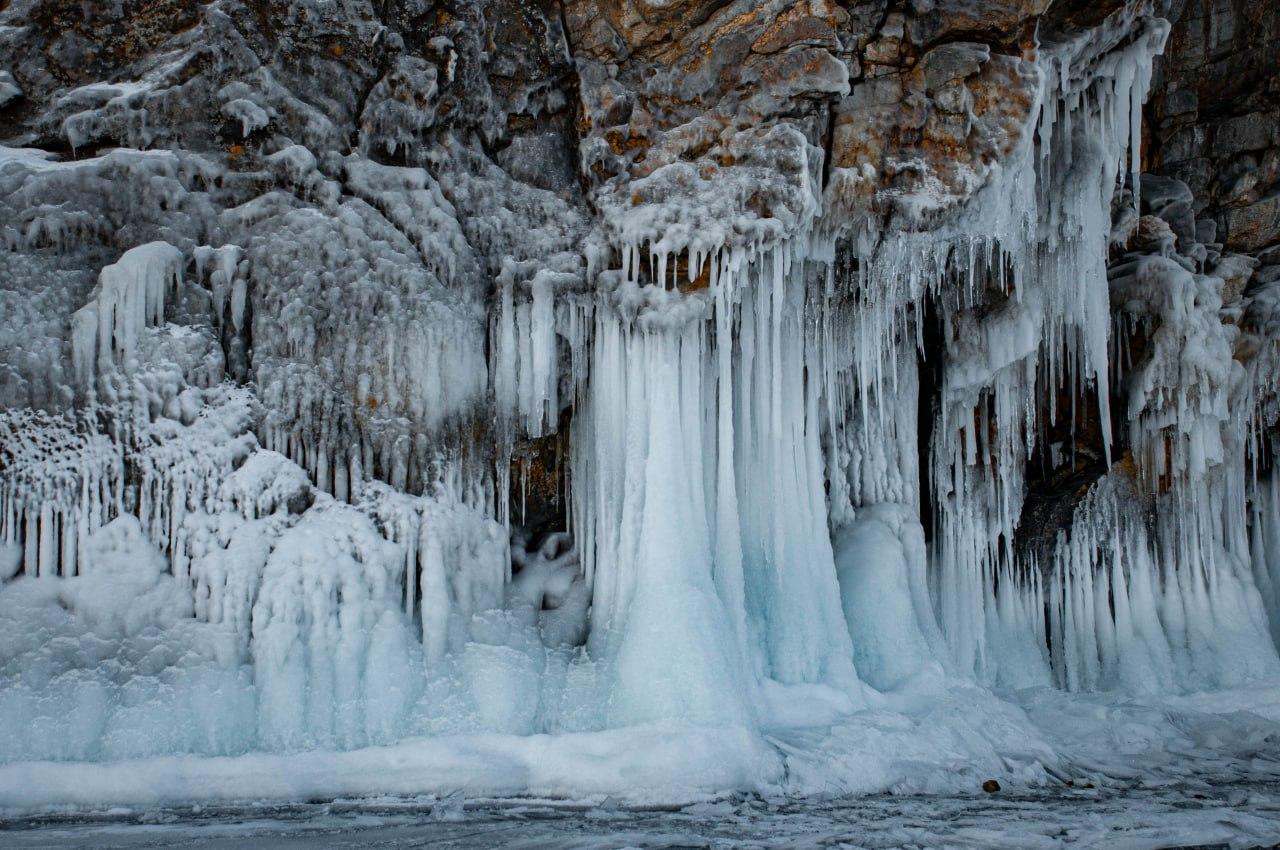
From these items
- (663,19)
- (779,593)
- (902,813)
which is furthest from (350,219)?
(902,813)

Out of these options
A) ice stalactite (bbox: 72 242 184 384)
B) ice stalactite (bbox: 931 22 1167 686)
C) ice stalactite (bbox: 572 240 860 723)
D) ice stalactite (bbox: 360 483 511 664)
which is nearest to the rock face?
ice stalactite (bbox: 931 22 1167 686)

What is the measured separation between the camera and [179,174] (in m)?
9.52

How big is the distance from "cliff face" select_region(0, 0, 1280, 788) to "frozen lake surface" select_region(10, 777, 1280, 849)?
1.27 meters

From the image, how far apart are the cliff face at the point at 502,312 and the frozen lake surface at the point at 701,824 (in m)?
1.27

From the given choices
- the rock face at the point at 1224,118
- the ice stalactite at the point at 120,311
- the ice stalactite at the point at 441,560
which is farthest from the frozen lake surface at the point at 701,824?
the rock face at the point at 1224,118

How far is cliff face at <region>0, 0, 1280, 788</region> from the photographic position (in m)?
8.88

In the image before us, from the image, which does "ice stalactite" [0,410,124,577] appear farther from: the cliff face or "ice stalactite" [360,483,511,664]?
"ice stalactite" [360,483,511,664]

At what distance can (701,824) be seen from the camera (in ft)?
22.3

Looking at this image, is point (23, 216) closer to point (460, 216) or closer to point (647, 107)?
point (460, 216)

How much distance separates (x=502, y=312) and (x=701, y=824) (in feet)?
16.8

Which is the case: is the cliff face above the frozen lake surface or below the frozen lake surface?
above

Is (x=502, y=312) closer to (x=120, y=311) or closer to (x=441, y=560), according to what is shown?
(x=441, y=560)

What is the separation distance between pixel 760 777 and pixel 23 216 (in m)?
7.53

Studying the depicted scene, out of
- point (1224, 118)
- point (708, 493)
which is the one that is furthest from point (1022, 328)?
point (1224, 118)
